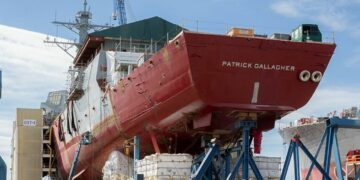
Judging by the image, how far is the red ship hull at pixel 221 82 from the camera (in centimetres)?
2197

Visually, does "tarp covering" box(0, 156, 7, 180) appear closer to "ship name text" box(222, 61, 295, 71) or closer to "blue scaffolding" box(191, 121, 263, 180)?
"ship name text" box(222, 61, 295, 71)

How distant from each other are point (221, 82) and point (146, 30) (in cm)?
1048

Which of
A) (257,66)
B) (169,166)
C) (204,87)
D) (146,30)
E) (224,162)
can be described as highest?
(146,30)

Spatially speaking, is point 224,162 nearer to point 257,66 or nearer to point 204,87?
point 204,87

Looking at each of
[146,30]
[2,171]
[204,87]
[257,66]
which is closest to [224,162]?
[204,87]

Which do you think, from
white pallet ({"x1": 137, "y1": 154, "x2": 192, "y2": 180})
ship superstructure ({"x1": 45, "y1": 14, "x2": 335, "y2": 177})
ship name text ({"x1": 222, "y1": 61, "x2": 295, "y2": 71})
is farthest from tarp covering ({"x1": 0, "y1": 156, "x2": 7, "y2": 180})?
white pallet ({"x1": 137, "y1": 154, "x2": 192, "y2": 180})

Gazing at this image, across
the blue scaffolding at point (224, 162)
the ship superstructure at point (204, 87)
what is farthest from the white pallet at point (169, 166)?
the ship superstructure at point (204, 87)

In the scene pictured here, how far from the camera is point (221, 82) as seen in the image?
72.9 feet

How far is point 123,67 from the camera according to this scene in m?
29.0

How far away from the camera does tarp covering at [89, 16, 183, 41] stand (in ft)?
104

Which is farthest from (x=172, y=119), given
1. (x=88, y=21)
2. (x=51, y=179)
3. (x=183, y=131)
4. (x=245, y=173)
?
(x=88, y=21)

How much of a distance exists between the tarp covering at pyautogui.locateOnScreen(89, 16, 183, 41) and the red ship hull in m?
6.46

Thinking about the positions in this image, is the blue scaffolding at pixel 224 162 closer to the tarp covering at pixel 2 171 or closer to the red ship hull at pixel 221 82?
the red ship hull at pixel 221 82

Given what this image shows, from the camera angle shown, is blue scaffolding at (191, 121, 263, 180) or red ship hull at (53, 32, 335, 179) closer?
red ship hull at (53, 32, 335, 179)
